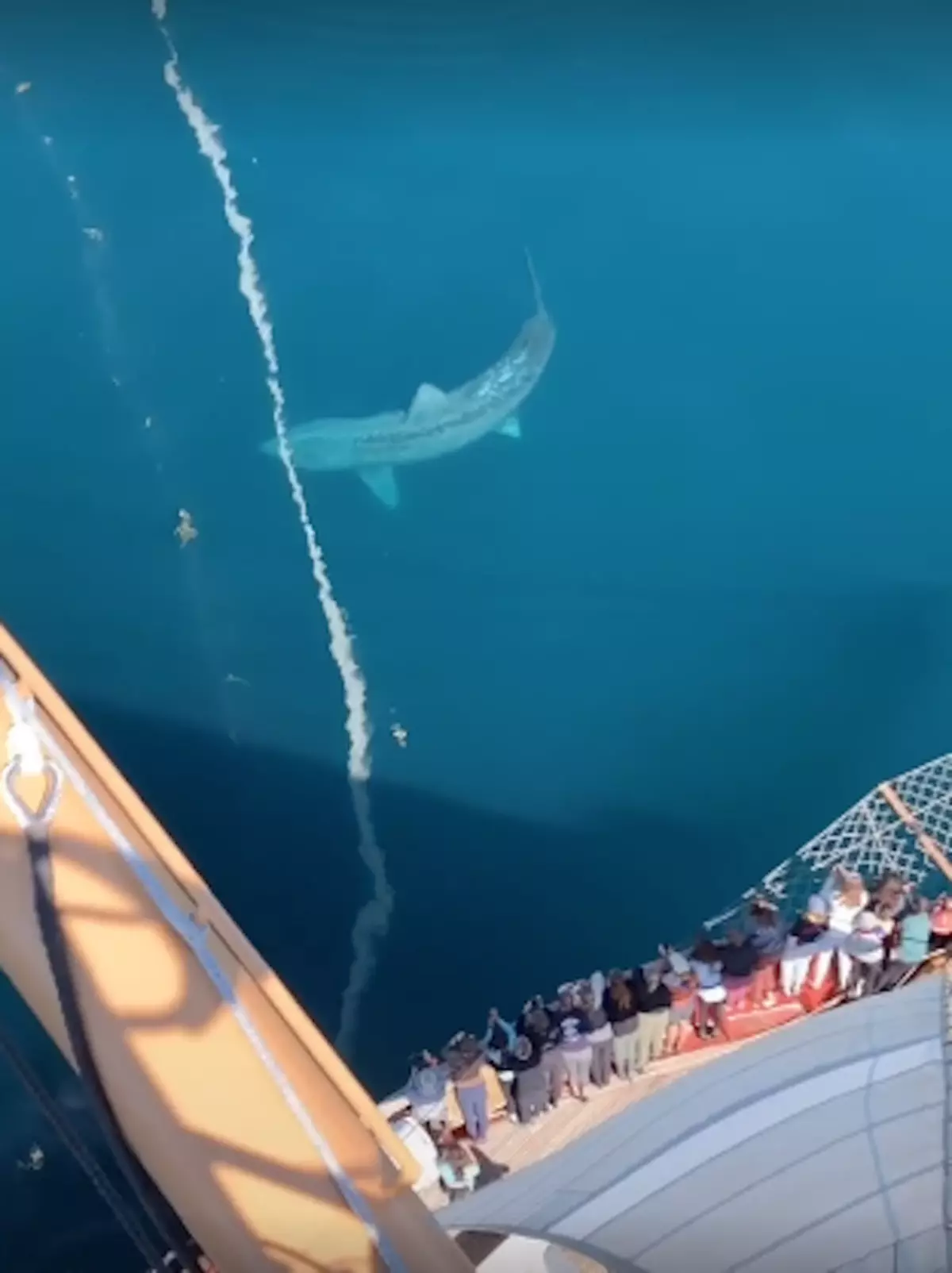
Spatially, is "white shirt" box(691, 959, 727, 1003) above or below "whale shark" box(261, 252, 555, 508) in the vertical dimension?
below

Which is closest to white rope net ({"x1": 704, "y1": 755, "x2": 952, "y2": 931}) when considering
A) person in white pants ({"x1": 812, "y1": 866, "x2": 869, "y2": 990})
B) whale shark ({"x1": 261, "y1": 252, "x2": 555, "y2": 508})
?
person in white pants ({"x1": 812, "y1": 866, "x2": 869, "y2": 990})

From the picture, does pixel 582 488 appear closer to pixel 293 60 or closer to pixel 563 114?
pixel 563 114

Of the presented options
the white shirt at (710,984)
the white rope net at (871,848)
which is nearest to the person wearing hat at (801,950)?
the white shirt at (710,984)

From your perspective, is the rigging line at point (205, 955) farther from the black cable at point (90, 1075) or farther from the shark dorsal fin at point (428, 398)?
the shark dorsal fin at point (428, 398)

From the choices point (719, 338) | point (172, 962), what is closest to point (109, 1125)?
point (172, 962)

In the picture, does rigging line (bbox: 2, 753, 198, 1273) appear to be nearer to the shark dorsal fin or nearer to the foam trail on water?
the foam trail on water

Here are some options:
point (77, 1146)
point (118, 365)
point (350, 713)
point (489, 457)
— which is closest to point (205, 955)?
point (77, 1146)
